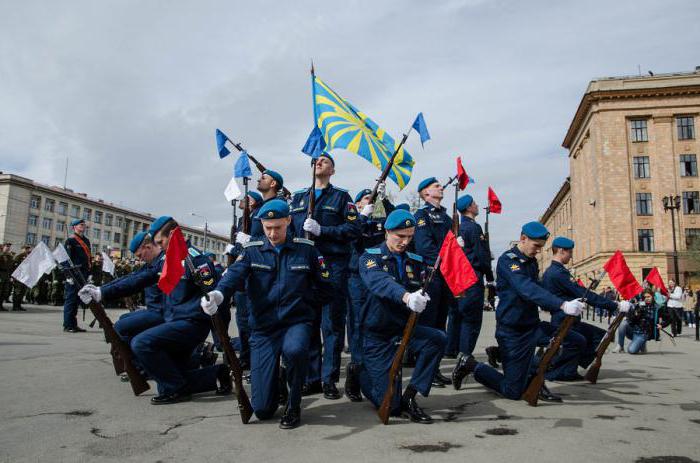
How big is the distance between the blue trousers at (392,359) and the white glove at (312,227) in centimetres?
132

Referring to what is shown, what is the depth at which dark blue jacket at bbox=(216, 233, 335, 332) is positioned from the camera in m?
4.10

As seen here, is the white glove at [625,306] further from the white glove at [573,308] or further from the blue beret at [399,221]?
the blue beret at [399,221]

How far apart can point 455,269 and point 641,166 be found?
4675cm

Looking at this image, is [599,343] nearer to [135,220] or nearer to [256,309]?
[256,309]

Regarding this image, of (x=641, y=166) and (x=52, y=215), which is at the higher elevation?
(x=641, y=166)

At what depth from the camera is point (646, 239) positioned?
42.7 metres

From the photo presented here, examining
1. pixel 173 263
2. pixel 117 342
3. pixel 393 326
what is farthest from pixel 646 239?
pixel 173 263

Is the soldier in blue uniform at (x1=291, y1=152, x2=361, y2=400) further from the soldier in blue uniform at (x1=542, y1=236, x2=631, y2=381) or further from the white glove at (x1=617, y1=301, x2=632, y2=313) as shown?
the white glove at (x1=617, y1=301, x2=632, y2=313)

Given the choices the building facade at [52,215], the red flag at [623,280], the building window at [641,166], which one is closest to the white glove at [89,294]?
the red flag at [623,280]

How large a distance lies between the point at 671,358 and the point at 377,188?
20.7ft

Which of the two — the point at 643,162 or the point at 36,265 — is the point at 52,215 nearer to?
the point at 643,162

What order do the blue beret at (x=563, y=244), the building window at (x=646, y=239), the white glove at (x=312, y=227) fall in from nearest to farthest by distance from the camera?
the white glove at (x=312, y=227) < the blue beret at (x=563, y=244) < the building window at (x=646, y=239)

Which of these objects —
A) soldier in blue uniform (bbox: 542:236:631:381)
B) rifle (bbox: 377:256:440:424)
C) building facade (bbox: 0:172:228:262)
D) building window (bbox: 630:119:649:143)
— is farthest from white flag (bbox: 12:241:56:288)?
building facade (bbox: 0:172:228:262)

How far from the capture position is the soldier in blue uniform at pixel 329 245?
4918mm
